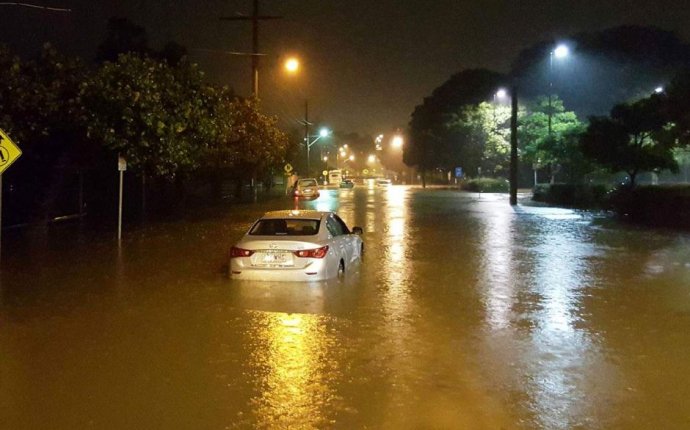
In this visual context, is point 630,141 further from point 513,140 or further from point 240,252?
point 240,252

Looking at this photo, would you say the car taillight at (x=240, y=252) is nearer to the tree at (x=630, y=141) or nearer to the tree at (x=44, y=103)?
the tree at (x=44, y=103)

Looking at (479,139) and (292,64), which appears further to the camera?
(479,139)

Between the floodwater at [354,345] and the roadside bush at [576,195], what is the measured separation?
24655mm

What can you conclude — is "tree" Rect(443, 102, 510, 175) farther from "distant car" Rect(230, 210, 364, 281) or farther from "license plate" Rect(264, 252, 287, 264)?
"license plate" Rect(264, 252, 287, 264)

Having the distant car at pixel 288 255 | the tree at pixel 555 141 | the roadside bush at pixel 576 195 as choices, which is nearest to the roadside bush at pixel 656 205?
the roadside bush at pixel 576 195

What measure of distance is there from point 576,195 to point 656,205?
13.4m

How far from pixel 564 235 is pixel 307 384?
18.0 m

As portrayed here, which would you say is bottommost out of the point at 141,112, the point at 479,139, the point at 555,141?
the point at 141,112

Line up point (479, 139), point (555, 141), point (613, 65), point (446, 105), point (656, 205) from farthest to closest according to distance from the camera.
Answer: point (446, 105) < point (479, 139) < point (613, 65) < point (555, 141) < point (656, 205)

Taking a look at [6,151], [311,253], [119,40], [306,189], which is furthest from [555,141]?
[6,151]

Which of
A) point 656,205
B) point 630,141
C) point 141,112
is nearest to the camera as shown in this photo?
point 141,112

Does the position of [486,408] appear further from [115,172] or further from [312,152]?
[312,152]

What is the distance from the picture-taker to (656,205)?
Answer: 97.9 feet

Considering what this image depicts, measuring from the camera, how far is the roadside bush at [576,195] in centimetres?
4103
